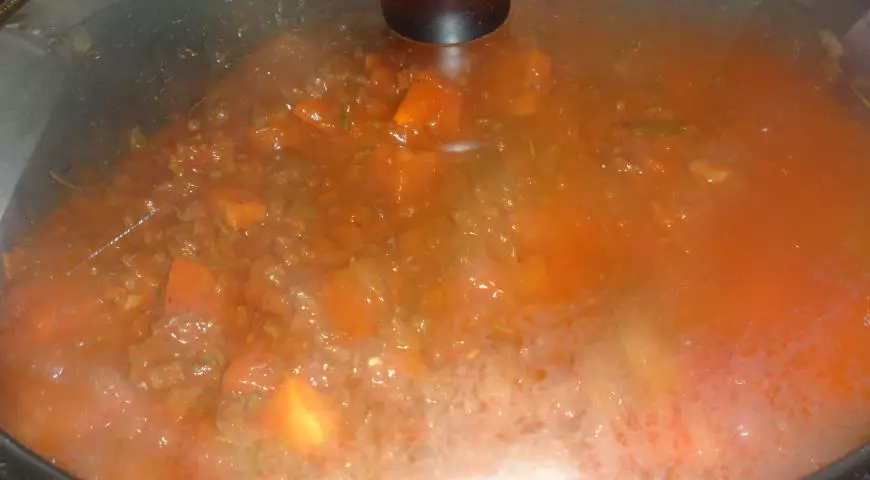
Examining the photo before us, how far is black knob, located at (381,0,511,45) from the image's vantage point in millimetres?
1337

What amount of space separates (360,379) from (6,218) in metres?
0.59

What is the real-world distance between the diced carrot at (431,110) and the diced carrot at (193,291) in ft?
1.30

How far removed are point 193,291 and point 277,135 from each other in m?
0.31

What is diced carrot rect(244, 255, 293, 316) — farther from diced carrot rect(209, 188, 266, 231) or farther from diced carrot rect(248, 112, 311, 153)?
diced carrot rect(248, 112, 311, 153)

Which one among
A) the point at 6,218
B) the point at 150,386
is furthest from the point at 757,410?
the point at 6,218

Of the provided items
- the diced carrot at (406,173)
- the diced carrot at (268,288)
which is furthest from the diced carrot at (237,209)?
the diced carrot at (406,173)

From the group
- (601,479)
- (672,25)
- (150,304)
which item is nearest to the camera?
(601,479)

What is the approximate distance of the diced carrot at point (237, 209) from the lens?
1160 mm

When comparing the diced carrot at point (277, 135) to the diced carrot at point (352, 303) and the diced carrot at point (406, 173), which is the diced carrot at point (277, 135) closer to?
the diced carrot at point (406, 173)

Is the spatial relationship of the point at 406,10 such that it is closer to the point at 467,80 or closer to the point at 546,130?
the point at 467,80

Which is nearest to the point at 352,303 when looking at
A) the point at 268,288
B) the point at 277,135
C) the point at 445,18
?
the point at 268,288

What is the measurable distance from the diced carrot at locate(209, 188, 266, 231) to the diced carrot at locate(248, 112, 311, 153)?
0.11m

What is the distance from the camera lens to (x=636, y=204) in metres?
1.16

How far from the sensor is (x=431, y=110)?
1.26 meters
